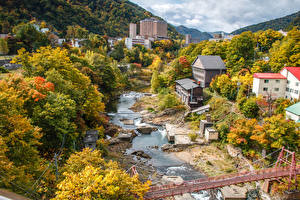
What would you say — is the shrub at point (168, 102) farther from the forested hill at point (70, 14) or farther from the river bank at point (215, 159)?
the forested hill at point (70, 14)

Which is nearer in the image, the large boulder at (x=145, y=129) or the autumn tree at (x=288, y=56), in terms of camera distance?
the autumn tree at (x=288, y=56)

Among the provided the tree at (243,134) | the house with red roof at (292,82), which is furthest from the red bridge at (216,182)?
the house with red roof at (292,82)

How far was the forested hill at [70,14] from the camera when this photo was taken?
67250 millimetres

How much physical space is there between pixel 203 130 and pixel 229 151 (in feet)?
14.9

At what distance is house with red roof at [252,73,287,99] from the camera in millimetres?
21688

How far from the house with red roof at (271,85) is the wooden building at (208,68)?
10.4m

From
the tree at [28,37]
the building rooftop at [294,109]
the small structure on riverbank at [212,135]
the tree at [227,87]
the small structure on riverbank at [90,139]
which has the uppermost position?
the tree at [28,37]

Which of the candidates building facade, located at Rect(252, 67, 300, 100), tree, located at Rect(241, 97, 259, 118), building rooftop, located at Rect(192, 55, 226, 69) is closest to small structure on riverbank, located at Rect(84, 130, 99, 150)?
tree, located at Rect(241, 97, 259, 118)

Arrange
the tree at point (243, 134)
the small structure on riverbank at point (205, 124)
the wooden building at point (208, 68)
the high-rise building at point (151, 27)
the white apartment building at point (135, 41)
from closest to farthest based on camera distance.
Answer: the tree at point (243, 134) → the small structure on riverbank at point (205, 124) → the wooden building at point (208, 68) → the white apartment building at point (135, 41) → the high-rise building at point (151, 27)

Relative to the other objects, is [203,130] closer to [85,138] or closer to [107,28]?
[85,138]

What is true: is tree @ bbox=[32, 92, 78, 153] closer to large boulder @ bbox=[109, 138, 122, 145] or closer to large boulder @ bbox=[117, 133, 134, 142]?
large boulder @ bbox=[109, 138, 122, 145]

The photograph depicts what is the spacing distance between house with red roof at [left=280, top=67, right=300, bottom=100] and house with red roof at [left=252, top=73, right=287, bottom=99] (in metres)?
0.37

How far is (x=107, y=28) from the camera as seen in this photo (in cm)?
11694

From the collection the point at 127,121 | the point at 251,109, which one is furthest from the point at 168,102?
the point at 251,109
